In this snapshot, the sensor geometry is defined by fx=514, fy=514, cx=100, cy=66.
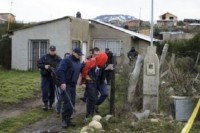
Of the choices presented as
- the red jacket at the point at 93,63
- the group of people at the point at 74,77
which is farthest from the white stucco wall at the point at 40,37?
the red jacket at the point at 93,63

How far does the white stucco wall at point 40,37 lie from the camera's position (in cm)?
2940

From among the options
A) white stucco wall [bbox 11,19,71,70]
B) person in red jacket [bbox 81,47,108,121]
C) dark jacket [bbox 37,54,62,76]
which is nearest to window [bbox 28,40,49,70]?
white stucco wall [bbox 11,19,71,70]

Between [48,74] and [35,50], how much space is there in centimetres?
1684

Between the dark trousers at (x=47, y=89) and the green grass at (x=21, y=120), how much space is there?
371 mm

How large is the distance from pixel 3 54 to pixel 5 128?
20.4 m

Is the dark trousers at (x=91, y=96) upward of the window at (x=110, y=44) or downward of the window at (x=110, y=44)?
downward

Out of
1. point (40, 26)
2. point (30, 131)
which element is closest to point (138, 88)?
point (30, 131)

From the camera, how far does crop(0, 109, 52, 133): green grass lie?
10.9 meters

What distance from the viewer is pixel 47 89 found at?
1379cm

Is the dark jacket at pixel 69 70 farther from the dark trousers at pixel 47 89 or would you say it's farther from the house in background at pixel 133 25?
the house in background at pixel 133 25

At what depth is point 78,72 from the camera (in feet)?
36.4

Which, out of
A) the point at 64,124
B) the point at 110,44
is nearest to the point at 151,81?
the point at 64,124

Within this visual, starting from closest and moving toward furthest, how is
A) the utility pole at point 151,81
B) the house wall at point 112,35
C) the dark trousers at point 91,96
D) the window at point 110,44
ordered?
the dark trousers at point 91,96 → the utility pole at point 151,81 → the house wall at point 112,35 → the window at point 110,44

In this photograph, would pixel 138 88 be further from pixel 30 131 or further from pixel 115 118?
pixel 30 131
